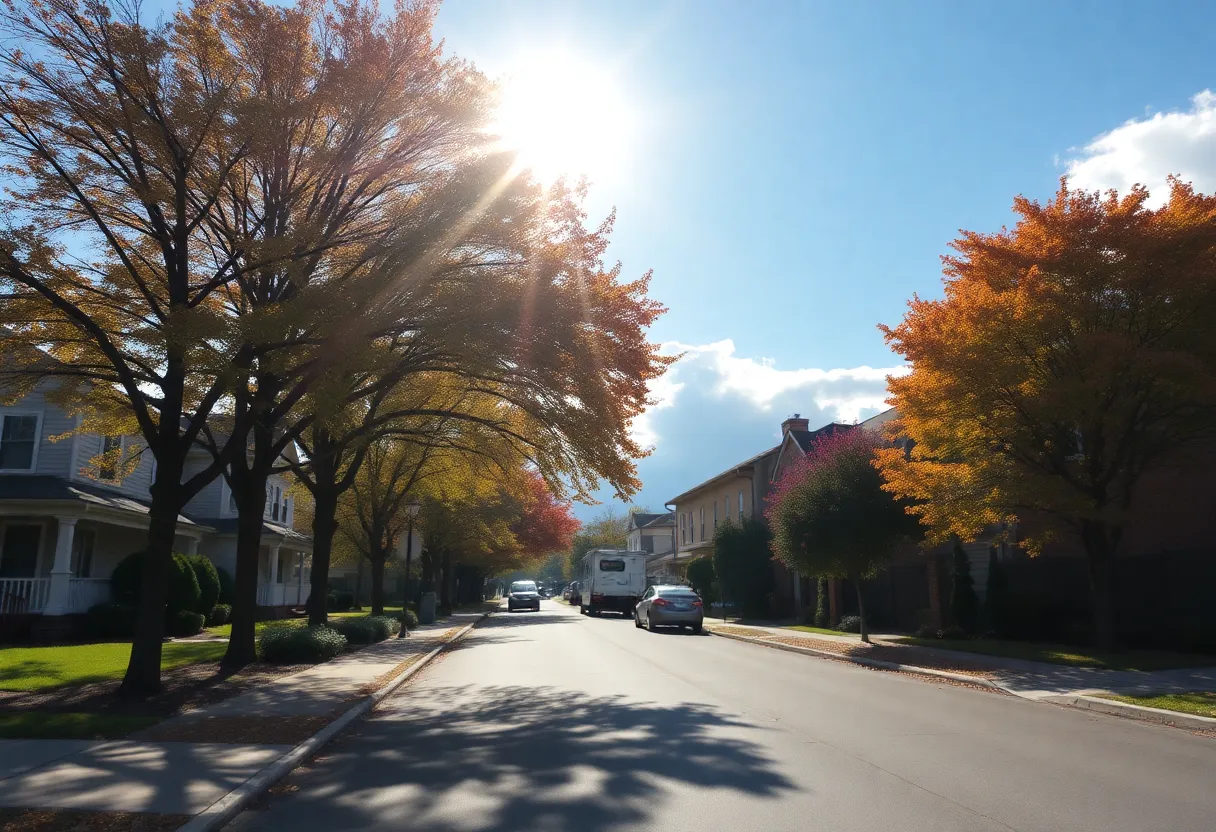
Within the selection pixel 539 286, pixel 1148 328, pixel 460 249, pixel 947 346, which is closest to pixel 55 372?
pixel 460 249

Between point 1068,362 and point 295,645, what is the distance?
15.5m

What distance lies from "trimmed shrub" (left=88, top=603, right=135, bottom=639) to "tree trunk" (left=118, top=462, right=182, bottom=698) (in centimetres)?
1073

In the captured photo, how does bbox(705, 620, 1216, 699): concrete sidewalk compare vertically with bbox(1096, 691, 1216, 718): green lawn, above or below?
above

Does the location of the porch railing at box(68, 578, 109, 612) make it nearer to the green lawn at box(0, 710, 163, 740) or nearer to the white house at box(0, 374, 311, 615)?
the white house at box(0, 374, 311, 615)

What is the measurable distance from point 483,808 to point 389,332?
8.22m

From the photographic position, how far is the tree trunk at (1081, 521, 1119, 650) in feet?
56.9

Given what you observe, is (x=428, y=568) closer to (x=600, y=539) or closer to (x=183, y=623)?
(x=183, y=623)

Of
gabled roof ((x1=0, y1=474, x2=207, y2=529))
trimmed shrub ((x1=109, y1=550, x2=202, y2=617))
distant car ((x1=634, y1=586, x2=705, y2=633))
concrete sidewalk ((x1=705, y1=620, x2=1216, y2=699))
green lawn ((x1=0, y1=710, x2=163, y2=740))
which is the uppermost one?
gabled roof ((x1=0, y1=474, x2=207, y2=529))

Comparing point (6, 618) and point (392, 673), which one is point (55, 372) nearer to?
A: point (392, 673)

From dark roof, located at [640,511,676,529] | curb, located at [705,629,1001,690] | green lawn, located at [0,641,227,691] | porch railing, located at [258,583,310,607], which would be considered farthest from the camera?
dark roof, located at [640,511,676,529]

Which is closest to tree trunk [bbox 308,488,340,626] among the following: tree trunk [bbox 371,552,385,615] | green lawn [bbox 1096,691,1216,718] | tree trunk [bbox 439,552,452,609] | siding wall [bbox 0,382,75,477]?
siding wall [bbox 0,382,75,477]

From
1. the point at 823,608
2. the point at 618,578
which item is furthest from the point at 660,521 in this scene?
the point at 823,608

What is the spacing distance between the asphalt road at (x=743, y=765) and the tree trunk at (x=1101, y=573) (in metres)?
5.65

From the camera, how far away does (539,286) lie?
13062 mm
